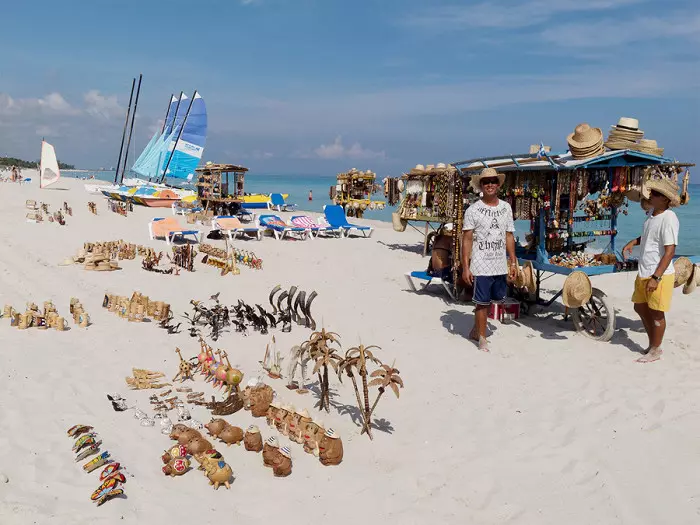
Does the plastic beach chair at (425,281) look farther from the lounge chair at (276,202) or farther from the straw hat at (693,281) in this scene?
the lounge chair at (276,202)

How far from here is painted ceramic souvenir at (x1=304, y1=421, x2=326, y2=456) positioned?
4066 mm

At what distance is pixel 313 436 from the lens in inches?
161

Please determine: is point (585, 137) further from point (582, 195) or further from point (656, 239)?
point (656, 239)

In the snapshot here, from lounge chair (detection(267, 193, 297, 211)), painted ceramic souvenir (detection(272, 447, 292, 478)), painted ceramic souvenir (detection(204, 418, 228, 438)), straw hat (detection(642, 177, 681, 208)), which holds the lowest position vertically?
painted ceramic souvenir (detection(272, 447, 292, 478))

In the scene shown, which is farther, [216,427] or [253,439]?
[216,427]

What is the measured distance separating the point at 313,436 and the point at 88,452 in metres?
1.55

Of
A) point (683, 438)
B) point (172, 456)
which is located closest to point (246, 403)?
point (172, 456)

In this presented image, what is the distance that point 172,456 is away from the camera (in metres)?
3.70

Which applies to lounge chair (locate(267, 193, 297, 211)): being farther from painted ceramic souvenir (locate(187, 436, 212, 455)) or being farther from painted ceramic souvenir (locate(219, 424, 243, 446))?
painted ceramic souvenir (locate(187, 436, 212, 455))

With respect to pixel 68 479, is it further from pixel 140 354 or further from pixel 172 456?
pixel 140 354

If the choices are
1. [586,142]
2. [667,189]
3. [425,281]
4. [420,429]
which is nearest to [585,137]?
[586,142]

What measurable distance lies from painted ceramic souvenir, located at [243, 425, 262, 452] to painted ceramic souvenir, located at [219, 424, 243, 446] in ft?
0.25

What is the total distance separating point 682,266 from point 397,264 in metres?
7.33

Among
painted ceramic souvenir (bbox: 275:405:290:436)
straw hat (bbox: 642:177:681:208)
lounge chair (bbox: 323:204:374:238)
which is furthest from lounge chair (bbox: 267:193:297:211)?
painted ceramic souvenir (bbox: 275:405:290:436)
